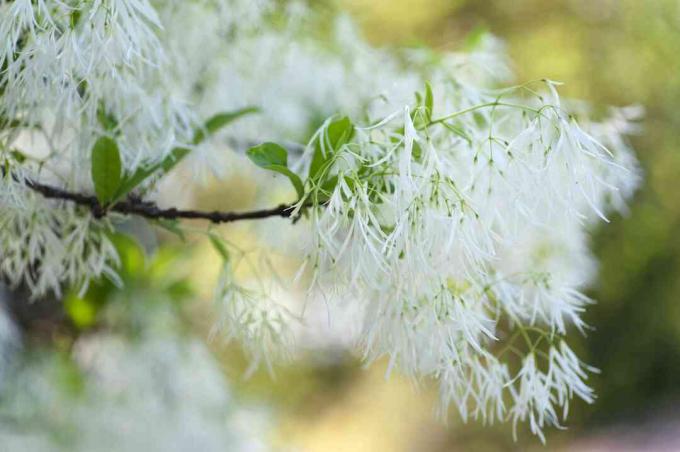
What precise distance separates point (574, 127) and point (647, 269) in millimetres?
1794

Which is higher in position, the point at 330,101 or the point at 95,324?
the point at 330,101

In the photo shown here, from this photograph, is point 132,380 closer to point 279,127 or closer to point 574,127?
point 279,127

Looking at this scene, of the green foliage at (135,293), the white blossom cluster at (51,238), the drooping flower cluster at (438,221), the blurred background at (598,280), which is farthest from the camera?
the blurred background at (598,280)

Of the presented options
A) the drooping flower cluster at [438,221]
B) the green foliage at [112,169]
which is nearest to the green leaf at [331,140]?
the drooping flower cluster at [438,221]

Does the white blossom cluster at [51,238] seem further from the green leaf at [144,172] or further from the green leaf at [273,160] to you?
the green leaf at [273,160]

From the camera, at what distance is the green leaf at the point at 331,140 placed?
433mm

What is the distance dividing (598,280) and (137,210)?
4.99 feet

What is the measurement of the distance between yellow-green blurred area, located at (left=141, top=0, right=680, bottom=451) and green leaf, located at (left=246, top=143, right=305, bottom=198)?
4.06 ft

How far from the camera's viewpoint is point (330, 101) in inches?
31.5

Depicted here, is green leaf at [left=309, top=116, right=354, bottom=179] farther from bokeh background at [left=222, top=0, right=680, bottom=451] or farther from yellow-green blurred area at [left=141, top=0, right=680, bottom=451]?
bokeh background at [left=222, top=0, right=680, bottom=451]

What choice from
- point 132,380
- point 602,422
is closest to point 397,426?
point 602,422

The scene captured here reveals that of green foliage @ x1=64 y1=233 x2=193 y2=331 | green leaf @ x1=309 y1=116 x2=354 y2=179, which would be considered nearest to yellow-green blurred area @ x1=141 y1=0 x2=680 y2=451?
green foliage @ x1=64 y1=233 x2=193 y2=331

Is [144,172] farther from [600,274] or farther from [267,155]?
[600,274]

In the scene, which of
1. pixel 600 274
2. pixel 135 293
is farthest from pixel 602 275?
pixel 135 293
